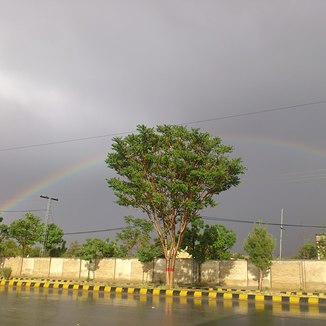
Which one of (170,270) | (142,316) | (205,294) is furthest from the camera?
(170,270)

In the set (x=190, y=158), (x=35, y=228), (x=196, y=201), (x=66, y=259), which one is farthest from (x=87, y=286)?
(x=35, y=228)

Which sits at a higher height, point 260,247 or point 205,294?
point 260,247

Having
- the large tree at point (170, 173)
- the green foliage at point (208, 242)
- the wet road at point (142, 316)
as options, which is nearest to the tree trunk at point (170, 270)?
the large tree at point (170, 173)

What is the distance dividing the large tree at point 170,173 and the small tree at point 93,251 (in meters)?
10.6

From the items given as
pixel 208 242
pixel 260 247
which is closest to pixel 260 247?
pixel 260 247

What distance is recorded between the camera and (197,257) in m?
26.9

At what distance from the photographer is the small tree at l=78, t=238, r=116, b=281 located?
30844 millimetres

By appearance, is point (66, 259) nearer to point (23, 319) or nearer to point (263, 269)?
point (263, 269)

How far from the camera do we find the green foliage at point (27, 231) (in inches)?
1407

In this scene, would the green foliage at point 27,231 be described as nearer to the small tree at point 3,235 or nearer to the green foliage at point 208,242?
the small tree at point 3,235

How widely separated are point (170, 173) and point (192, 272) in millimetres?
9706

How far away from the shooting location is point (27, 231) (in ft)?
118

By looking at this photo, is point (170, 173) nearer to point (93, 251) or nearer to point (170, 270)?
point (170, 270)

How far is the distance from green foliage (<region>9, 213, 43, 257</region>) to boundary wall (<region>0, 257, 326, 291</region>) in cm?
231
